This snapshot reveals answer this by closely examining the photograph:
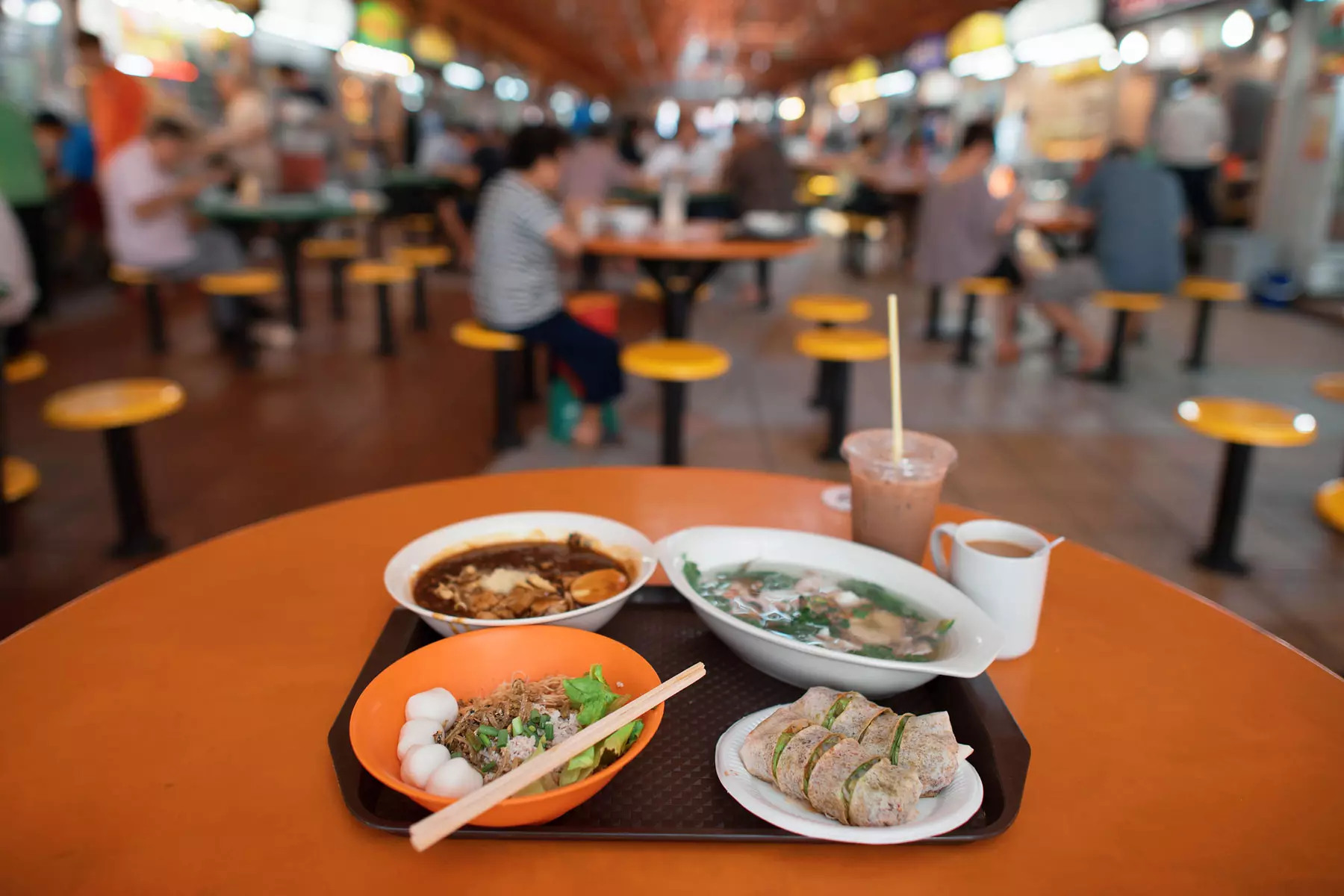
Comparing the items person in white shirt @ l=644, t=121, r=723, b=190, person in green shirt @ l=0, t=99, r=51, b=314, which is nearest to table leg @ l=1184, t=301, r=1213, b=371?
person in white shirt @ l=644, t=121, r=723, b=190

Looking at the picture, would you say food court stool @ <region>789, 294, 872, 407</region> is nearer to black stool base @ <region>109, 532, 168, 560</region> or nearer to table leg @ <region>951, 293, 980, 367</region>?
table leg @ <region>951, 293, 980, 367</region>

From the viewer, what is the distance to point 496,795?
0.66m

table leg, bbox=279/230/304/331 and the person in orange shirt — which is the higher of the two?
the person in orange shirt

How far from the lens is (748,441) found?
4.28 m

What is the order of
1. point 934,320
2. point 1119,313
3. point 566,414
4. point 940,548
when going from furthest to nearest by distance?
point 934,320, point 1119,313, point 566,414, point 940,548

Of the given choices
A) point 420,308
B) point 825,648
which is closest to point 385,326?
point 420,308

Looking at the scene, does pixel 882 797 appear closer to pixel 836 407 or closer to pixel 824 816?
pixel 824 816

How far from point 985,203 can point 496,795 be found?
206 inches

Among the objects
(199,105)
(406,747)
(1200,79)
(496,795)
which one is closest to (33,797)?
(406,747)

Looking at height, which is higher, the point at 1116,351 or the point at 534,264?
the point at 534,264

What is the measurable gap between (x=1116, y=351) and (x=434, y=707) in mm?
5408

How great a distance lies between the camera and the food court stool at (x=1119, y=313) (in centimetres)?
500

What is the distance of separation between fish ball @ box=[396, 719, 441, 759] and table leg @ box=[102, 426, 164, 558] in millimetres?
2627

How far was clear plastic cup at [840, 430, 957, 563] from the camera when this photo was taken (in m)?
1.12
